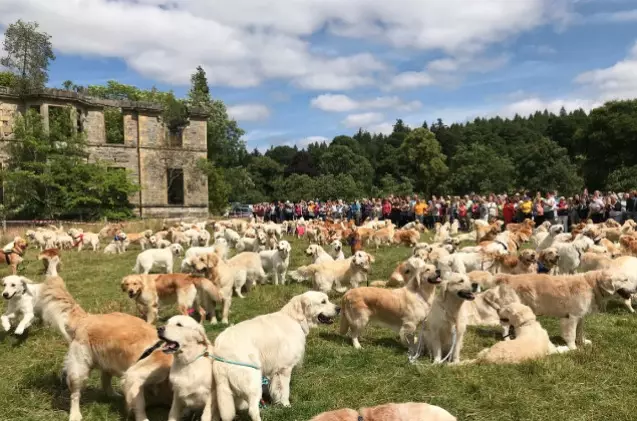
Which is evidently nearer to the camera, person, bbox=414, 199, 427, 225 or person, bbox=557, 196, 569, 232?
person, bbox=557, 196, 569, 232

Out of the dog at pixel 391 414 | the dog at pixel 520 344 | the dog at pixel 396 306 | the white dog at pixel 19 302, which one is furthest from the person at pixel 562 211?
the dog at pixel 391 414

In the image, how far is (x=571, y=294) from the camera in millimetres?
7176

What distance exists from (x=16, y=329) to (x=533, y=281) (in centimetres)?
829

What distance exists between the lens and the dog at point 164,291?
8.16 metres

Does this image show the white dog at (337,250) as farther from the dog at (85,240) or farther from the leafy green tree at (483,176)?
the leafy green tree at (483,176)

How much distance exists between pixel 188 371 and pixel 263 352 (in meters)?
0.80

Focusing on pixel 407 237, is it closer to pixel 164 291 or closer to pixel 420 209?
pixel 420 209

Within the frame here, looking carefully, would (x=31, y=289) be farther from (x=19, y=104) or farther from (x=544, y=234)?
(x=19, y=104)

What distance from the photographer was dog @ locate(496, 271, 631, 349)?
7.06 meters

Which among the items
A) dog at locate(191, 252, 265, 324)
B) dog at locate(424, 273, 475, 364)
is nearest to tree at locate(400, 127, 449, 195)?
dog at locate(191, 252, 265, 324)

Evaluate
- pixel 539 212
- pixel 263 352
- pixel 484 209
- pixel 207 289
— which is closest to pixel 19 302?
pixel 207 289

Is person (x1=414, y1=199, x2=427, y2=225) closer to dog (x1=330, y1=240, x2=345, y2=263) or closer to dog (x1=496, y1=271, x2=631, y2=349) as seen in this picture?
dog (x1=330, y1=240, x2=345, y2=263)

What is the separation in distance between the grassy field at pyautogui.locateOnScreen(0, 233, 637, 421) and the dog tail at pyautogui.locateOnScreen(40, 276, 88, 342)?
2.43ft

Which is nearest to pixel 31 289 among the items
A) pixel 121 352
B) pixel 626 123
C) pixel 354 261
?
pixel 121 352
